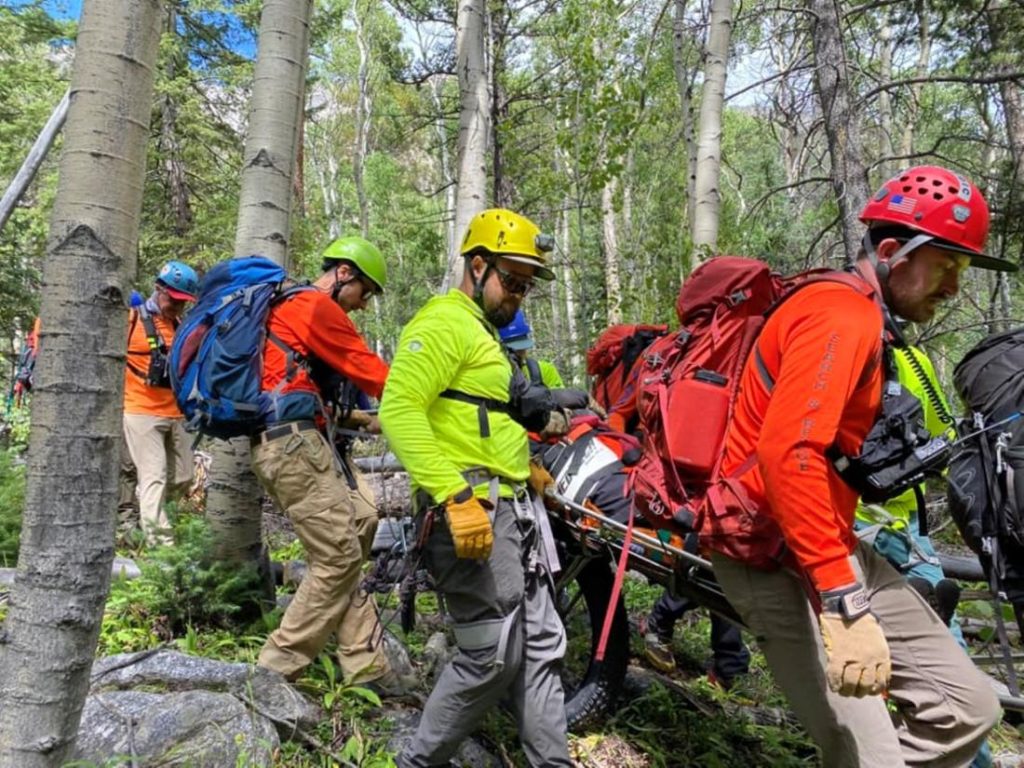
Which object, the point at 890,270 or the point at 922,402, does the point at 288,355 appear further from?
the point at 922,402

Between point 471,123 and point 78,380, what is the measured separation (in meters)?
5.50

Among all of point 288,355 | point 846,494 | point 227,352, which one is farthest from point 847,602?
point 227,352

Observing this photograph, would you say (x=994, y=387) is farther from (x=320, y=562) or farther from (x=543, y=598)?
(x=320, y=562)

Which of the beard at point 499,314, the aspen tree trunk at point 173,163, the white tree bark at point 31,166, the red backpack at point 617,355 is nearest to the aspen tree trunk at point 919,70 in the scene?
the red backpack at point 617,355

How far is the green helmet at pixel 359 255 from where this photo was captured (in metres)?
4.33

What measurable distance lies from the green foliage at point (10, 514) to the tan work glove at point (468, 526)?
11.5 feet

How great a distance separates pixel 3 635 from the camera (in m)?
1.90

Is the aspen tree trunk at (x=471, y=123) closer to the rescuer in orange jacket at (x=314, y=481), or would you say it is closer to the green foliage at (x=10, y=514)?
the rescuer in orange jacket at (x=314, y=481)

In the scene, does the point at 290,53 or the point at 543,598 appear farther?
the point at 290,53

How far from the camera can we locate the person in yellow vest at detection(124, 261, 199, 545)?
641cm

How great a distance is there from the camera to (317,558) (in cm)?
378

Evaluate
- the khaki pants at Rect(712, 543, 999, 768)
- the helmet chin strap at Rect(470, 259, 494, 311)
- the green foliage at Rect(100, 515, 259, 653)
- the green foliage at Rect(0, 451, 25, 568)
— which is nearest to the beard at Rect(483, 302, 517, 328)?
the helmet chin strap at Rect(470, 259, 494, 311)

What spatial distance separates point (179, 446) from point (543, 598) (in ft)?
16.2

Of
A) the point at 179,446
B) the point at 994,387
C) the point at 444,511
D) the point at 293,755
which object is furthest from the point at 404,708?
the point at 179,446
